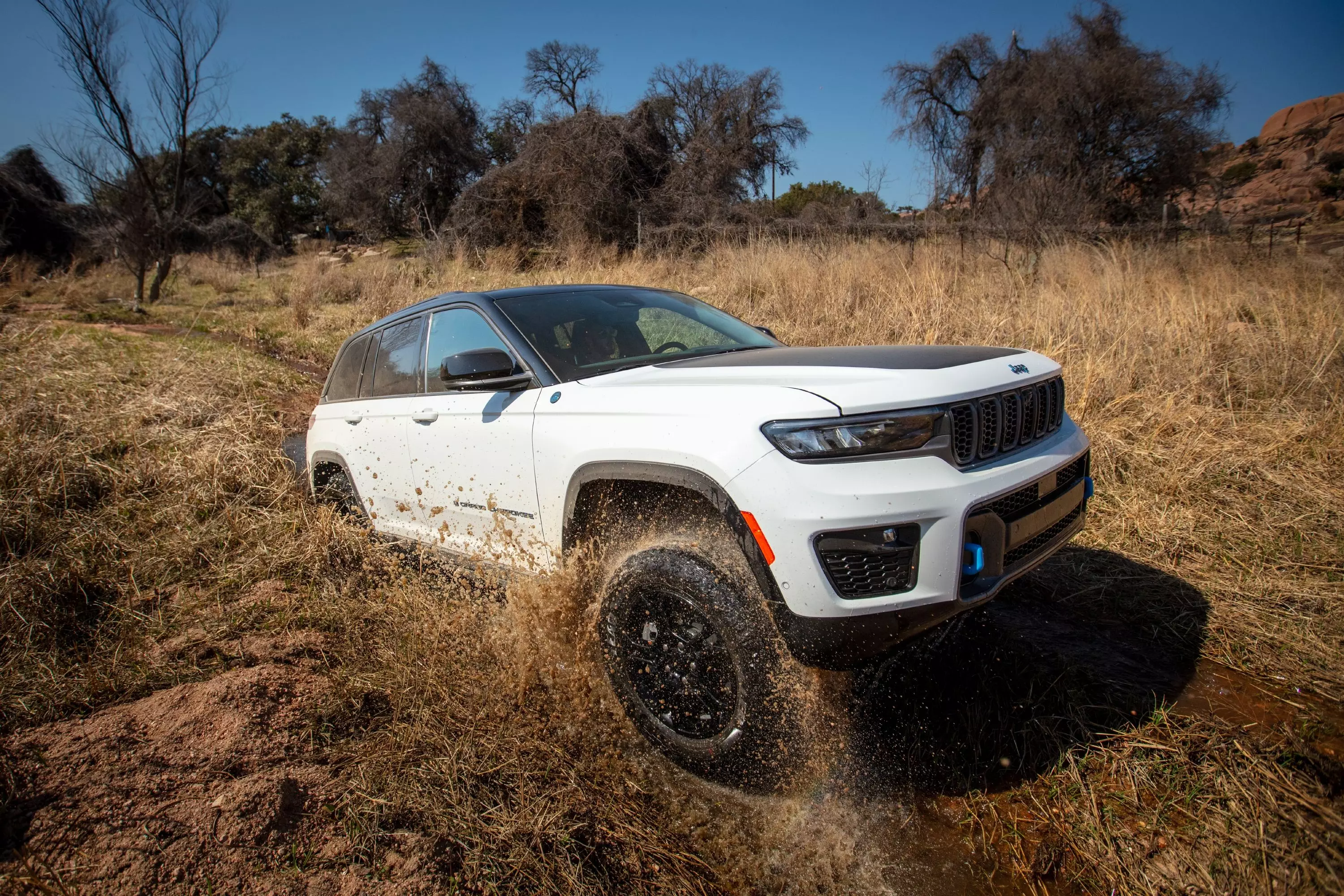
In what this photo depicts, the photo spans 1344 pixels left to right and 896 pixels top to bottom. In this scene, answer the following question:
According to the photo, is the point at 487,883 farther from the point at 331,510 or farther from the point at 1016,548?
the point at 331,510

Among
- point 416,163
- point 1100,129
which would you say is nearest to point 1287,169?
point 1100,129

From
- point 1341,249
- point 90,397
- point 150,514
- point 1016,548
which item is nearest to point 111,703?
point 150,514

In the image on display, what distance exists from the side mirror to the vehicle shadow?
1759 millimetres

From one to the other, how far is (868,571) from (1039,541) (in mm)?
754

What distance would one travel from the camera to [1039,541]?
2.20 m

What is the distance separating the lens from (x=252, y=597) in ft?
11.4

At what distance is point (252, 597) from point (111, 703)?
2.90 ft

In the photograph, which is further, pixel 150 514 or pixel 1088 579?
pixel 150 514

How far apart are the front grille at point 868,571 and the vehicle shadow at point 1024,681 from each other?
35 cm

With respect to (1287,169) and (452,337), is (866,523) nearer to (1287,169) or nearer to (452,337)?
(452,337)

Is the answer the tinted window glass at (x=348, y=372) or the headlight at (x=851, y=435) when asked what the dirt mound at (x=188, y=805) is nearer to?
the headlight at (x=851, y=435)

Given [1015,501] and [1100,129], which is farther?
[1100,129]

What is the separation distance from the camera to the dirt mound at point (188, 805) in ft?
5.79

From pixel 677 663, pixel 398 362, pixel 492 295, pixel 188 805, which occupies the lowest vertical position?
pixel 188 805
